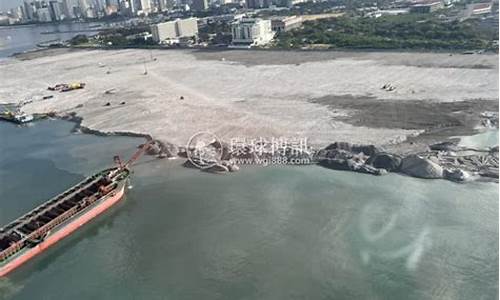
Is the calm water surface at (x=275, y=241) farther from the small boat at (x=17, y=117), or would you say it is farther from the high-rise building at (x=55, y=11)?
the high-rise building at (x=55, y=11)

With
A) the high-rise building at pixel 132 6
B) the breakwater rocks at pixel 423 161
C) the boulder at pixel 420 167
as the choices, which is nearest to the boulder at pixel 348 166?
the breakwater rocks at pixel 423 161

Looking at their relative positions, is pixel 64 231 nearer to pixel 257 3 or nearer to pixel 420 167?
pixel 420 167

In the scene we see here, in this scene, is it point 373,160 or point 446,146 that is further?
point 446,146

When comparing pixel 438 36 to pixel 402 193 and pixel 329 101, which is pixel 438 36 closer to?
pixel 329 101

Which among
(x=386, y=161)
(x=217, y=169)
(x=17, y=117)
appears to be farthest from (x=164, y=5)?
(x=386, y=161)

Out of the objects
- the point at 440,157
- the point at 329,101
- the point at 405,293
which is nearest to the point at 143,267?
the point at 405,293
